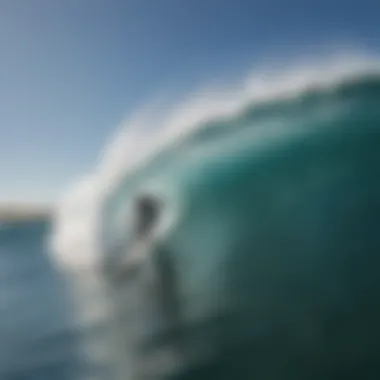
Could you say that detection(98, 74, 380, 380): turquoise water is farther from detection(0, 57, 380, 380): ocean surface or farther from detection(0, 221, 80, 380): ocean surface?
detection(0, 221, 80, 380): ocean surface

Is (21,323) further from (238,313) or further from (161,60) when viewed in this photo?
(161,60)

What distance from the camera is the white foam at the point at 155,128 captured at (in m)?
1.71

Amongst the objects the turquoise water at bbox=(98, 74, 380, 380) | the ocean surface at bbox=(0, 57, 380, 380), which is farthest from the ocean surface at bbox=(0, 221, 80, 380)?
the turquoise water at bbox=(98, 74, 380, 380)

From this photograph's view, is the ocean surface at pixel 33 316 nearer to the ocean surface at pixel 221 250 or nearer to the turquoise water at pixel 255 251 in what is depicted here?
the ocean surface at pixel 221 250

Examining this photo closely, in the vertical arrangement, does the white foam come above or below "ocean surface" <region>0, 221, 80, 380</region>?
above

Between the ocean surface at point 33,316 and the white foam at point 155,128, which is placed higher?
the white foam at point 155,128

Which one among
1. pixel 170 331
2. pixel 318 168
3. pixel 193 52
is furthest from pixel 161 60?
pixel 170 331

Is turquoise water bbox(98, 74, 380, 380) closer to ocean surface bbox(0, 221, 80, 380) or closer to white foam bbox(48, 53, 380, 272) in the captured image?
white foam bbox(48, 53, 380, 272)

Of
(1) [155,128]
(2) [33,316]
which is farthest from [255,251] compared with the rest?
(2) [33,316]

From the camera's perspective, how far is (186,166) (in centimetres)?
178

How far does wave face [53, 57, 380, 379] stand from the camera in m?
1.69

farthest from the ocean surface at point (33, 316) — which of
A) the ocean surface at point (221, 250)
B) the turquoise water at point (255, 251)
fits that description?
the turquoise water at point (255, 251)

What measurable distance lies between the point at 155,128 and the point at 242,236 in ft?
1.32

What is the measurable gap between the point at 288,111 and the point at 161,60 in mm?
413
